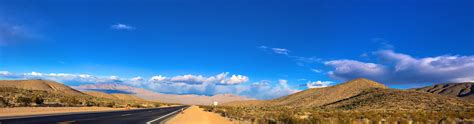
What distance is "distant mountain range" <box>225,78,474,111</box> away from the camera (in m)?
86.4

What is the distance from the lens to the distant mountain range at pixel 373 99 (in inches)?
3403

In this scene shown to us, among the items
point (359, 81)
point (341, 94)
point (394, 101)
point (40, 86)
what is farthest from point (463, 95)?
point (40, 86)

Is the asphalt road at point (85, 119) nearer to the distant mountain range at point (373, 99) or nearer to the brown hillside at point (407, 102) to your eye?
the distant mountain range at point (373, 99)

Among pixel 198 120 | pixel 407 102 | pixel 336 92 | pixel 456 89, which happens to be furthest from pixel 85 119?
pixel 456 89

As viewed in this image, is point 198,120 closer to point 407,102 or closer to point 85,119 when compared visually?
point 85,119

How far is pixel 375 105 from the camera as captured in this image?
91812mm

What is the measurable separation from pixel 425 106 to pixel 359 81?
59.8 metres

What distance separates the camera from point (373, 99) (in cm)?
10244

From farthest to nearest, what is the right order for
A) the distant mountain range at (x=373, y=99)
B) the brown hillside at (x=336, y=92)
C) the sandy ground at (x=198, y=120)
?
the brown hillside at (x=336, y=92), the distant mountain range at (x=373, y=99), the sandy ground at (x=198, y=120)

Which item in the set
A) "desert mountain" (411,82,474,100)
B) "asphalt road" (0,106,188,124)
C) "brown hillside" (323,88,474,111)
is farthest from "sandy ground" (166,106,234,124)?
"desert mountain" (411,82,474,100)

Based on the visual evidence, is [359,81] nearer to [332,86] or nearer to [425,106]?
[332,86]

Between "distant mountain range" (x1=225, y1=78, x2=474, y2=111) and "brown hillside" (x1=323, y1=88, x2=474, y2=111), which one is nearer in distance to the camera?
"brown hillside" (x1=323, y1=88, x2=474, y2=111)

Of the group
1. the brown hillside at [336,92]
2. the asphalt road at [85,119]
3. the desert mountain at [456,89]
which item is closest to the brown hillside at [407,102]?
the brown hillside at [336,92]

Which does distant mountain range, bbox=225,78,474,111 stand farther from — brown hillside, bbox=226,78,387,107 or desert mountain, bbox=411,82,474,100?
desert mountain, bbox=411,82,474,100
